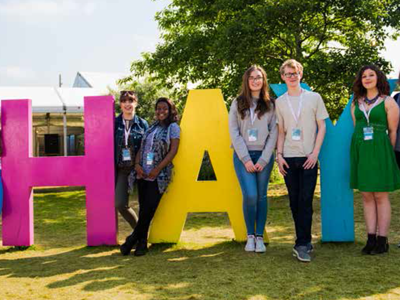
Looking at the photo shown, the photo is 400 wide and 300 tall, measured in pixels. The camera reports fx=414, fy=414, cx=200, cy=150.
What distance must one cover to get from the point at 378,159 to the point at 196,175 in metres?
1.91

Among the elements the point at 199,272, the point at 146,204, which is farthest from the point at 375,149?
the point at 146,204

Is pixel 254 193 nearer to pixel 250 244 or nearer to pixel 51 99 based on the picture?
pixel 250 244

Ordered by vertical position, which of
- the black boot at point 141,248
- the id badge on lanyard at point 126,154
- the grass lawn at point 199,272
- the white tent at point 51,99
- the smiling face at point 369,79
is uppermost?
the white tent at point 51,99

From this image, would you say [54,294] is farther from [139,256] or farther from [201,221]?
[201,221]

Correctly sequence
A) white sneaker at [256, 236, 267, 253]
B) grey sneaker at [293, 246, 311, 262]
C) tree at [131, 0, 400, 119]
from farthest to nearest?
tree at [131, 0, 400, 119] < white sneaker at [256, 236, 267, 253] < grey sneaker at [293, 246, 311, 262]

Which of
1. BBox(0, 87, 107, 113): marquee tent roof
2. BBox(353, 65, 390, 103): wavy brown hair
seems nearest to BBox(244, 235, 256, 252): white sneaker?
BBox(353, 65, 390, 103): wavy brown hair

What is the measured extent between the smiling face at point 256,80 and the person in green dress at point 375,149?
0.96 m

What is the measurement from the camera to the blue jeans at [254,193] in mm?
4133

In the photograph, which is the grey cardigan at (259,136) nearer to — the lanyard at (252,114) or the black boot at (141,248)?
the lanyard at (252,114)

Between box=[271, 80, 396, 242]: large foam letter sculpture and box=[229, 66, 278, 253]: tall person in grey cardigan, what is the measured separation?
504mm

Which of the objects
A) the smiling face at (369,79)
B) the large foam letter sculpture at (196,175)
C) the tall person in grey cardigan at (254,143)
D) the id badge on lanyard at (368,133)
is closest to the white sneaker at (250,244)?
the tall person in grey cardigan at (254,143)

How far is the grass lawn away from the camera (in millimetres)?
3141

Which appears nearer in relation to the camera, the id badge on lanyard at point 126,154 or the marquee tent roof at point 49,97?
the id badge on lanyard at point 126,154

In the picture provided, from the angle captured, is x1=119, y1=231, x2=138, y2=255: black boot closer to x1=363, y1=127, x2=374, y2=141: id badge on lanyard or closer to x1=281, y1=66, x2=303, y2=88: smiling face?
x1=281, y1=66, x2=303, y2=88: smiling face
